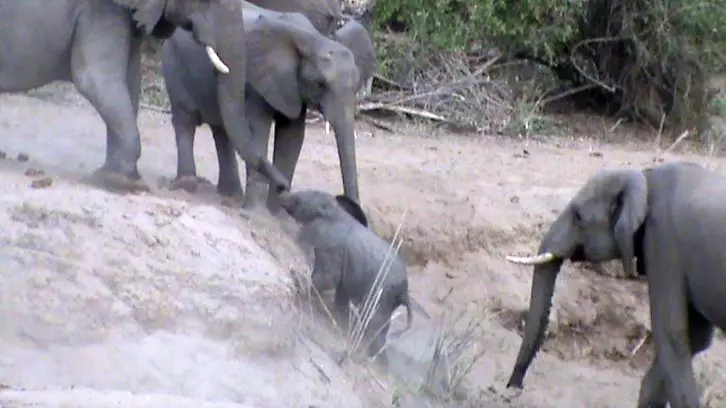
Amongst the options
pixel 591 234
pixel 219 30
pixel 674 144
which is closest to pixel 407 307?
pixel 591 234

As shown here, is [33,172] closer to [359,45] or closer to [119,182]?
[119,182]

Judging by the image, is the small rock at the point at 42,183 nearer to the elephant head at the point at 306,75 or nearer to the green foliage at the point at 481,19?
the elephant head at the point at 306,75

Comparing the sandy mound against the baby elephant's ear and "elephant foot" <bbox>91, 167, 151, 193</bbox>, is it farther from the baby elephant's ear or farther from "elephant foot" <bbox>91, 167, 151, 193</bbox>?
the baby elephant's ear

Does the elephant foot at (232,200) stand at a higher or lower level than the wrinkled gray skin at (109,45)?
lower

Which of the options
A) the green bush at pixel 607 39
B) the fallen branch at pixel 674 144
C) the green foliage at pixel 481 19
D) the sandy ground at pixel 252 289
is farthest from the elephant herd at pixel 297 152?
the green bush at pixel 607 39

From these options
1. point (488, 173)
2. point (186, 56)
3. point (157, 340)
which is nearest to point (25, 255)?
point (157, 340)

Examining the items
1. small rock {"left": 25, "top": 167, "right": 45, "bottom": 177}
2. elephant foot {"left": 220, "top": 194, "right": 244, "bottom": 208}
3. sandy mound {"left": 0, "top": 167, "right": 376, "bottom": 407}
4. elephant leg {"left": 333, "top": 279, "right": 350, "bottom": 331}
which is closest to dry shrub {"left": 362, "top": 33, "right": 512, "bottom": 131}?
elephant foot {"left": 220, "top": 194, "right": 244, "bottom": 208}

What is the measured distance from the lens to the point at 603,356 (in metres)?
8.97

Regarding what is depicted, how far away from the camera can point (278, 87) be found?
7832 mm

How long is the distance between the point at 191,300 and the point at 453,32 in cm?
758

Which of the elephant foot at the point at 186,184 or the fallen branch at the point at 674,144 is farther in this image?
the fallen branch at the point at 674,144

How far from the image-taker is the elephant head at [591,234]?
6.85 meters

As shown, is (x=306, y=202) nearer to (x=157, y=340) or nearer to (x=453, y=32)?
(x=157, y=340)

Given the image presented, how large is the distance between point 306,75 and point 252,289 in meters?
1.89
